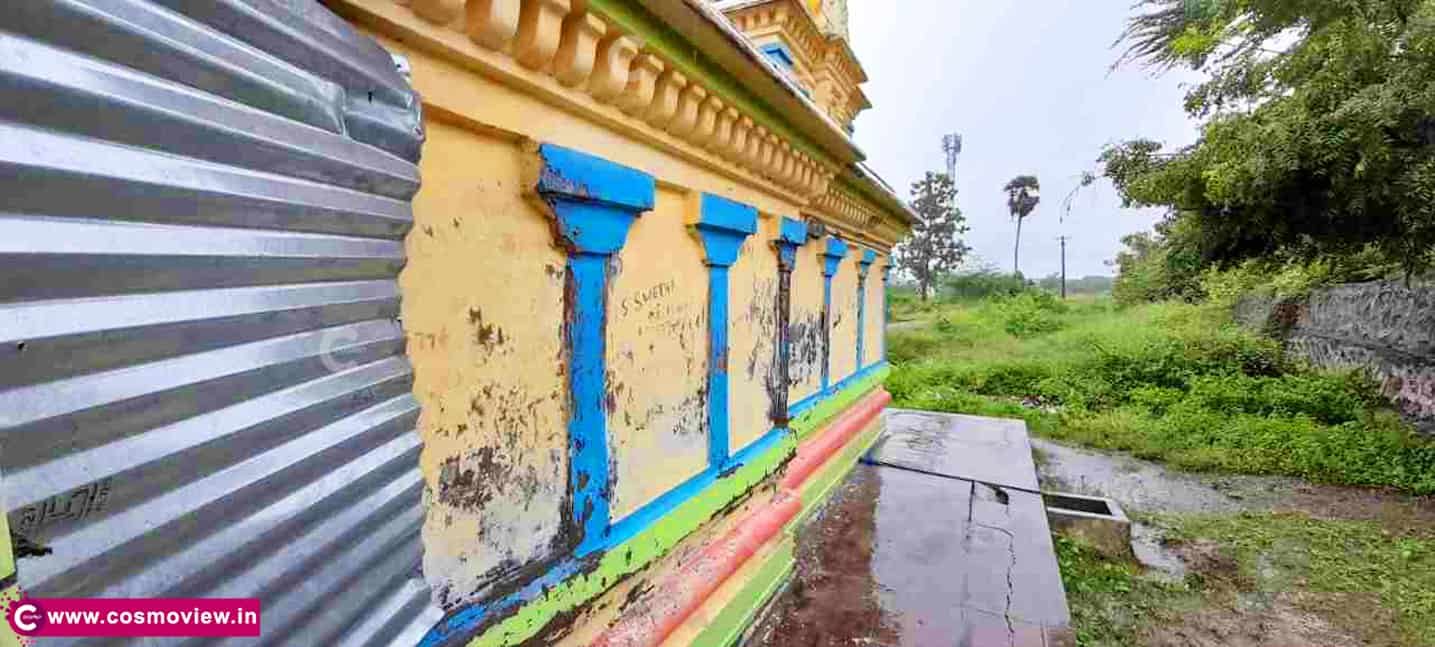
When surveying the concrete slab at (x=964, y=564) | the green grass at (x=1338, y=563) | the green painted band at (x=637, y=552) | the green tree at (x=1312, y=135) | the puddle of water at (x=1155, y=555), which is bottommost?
the puddle of water at (x=1155, y=555)

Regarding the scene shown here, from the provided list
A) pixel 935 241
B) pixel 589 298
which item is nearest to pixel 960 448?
pixel 589 298

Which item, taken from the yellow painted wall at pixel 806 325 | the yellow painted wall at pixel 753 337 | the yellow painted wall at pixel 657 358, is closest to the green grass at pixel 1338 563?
the yellow painted wall at pixel 806 325

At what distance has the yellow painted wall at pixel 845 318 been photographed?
17.6ft

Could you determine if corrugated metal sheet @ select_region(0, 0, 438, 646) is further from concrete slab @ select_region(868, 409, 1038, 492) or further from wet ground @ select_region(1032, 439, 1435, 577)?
wet ground @ select_region(1032, 439, 1435, 577)

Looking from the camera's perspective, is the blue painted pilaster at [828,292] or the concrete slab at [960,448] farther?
the concrete slab at [960,448]

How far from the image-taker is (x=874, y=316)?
7.17 m

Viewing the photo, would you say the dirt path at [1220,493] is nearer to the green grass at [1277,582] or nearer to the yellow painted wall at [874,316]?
the green grass at [1277,582]

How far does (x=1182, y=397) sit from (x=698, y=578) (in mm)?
11488

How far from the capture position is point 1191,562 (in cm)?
502

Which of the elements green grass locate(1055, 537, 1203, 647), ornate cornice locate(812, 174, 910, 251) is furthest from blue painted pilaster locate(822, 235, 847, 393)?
green grass locate(1055, 537, 1203, 647)

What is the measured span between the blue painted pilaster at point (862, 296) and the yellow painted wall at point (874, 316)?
12 centimetres

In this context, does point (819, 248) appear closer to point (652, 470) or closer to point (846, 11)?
point (652, 470)

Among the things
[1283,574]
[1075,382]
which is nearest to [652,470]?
[1283,574]

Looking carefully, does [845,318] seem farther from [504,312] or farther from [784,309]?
[504,312]
